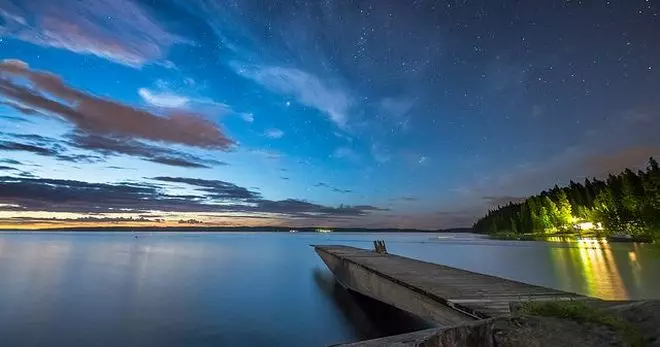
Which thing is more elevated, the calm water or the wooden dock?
the wooden dock

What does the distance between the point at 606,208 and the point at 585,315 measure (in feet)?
335

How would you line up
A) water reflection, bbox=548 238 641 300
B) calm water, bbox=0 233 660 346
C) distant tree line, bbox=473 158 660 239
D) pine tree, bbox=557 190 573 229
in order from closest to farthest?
1. calm water, bbox=0 233 660 346
2. water reflection, bbox=548 238 641 300
3. distant tree line, bbox=473 158 660 239
4. pine tree, bbox=557 190 573 229

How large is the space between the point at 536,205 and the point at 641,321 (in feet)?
458

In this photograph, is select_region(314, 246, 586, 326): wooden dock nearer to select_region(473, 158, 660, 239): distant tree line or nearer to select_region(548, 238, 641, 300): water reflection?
select_region(548, 238, 641, 300): water reflection

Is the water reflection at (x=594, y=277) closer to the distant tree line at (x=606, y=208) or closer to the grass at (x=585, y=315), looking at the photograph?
the grass at (x=585, y=315)

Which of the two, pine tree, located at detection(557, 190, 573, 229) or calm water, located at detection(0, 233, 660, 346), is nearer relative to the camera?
calm water, located at detection(0, 233, 660, 346)

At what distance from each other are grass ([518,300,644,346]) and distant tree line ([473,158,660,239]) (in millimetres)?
72301

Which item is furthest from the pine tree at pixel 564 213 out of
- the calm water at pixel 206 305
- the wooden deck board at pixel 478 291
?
the wooden deck board at pixel 478 291

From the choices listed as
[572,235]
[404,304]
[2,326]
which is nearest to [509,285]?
[404,304]

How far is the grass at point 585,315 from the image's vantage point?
3753 millimetres

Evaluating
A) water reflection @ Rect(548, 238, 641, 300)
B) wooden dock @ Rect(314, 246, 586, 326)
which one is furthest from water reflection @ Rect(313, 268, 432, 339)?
water reflection @ Rect(548, 238, 641, 300)

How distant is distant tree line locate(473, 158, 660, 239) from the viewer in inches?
2461

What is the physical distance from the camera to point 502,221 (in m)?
170

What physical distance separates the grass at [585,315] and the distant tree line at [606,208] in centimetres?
7230
